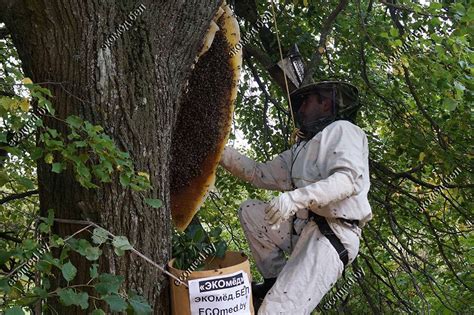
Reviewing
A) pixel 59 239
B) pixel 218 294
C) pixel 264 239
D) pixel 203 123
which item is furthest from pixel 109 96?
pixel 264 239

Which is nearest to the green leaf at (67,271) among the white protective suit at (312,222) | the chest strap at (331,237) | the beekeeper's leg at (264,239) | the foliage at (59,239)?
the foliage at (59,239)

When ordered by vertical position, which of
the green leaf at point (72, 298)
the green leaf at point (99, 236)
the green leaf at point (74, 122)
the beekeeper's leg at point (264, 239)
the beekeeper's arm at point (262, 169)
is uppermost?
the beekeeper's arm at point (262, 169)

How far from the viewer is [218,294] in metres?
2.58

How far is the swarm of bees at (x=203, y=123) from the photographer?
3.43 m

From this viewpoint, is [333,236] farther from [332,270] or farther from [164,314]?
[164,314]

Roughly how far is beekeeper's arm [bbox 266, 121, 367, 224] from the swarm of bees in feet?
2.14

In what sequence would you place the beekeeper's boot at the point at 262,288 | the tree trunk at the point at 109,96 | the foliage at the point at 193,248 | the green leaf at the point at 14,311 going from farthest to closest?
the beekeeper's boot at the point at 262,288 < the foliage at the point at 193,248 < the tree trunk at the point at 109,96 < the green leaf at the point at 14,311

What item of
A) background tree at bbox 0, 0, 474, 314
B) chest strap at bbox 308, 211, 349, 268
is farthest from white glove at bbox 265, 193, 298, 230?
background tree at bbox 0, 0, 474, 314

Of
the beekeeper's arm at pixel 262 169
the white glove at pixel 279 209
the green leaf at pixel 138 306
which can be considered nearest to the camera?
the green leaf at pixel 138 306

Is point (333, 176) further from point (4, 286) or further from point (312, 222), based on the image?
point (4, 286)

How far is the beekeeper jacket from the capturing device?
2980 millimetres

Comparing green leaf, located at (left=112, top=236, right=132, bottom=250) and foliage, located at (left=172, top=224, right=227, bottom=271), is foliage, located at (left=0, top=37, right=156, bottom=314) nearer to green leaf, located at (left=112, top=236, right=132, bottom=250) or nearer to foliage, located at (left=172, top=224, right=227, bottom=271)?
green leaf, located at (left=112, top=236, right=132, bottom=250)

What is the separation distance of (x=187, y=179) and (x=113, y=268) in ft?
3.59

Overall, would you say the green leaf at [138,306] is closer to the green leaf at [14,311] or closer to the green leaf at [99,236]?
the green leaf at [99,236]
